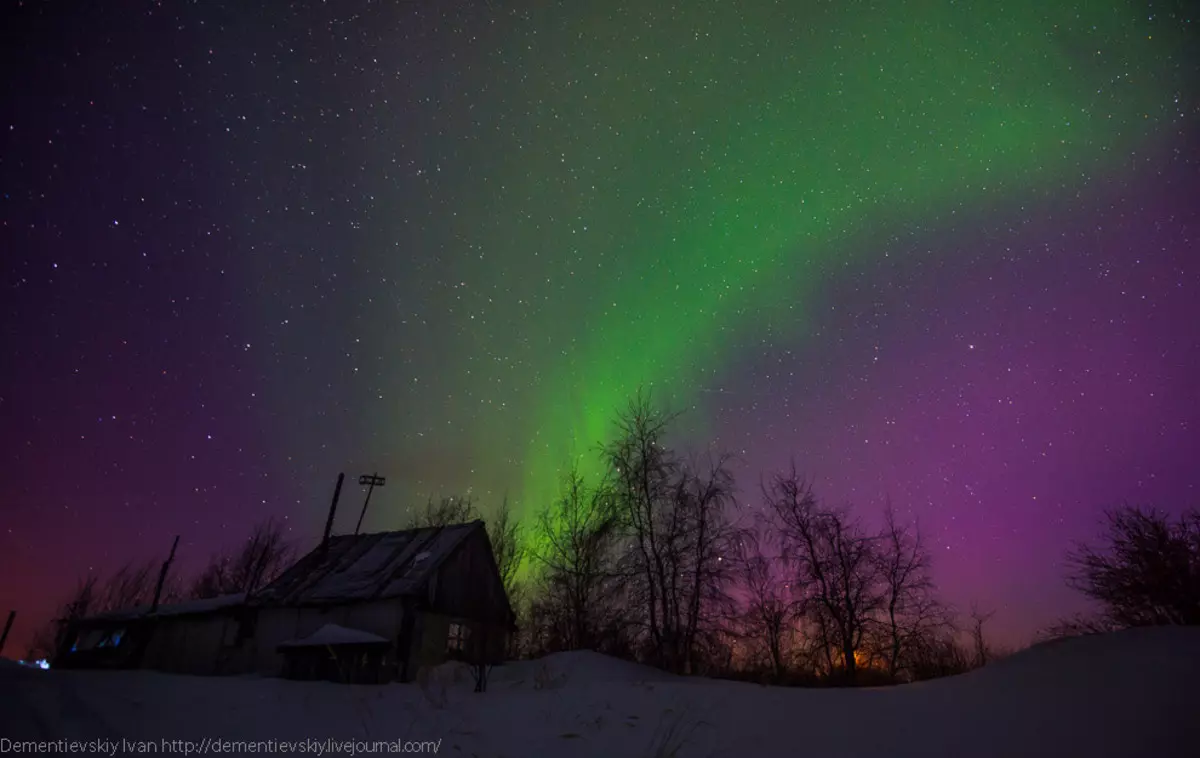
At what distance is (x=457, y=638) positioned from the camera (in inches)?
966

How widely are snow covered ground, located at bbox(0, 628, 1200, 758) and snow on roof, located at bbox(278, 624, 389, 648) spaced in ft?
33.3

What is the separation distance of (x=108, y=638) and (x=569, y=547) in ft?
85.7

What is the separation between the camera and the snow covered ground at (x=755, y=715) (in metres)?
6.48

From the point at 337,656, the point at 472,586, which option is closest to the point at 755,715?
the point at 337,656

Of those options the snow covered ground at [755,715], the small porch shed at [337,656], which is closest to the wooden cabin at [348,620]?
the small porch shed at [337,656]

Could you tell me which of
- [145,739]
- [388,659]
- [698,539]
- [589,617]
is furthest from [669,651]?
[145,739]

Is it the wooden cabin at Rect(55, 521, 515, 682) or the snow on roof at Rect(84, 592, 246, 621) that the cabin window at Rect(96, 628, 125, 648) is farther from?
the snow on roof at Rect(84, 592, 246, 621)

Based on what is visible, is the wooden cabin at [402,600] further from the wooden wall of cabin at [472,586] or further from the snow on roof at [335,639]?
the snow on roof at [335,639]

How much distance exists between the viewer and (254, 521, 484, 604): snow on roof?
933 inches

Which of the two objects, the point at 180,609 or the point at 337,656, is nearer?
the point at 337,656

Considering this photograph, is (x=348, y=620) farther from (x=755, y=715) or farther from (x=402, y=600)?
(x=755, y=715)

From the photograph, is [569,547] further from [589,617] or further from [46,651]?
[46,651]

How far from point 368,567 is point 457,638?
5.58 meters

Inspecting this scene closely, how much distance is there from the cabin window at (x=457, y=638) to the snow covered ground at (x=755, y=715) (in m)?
14.7
